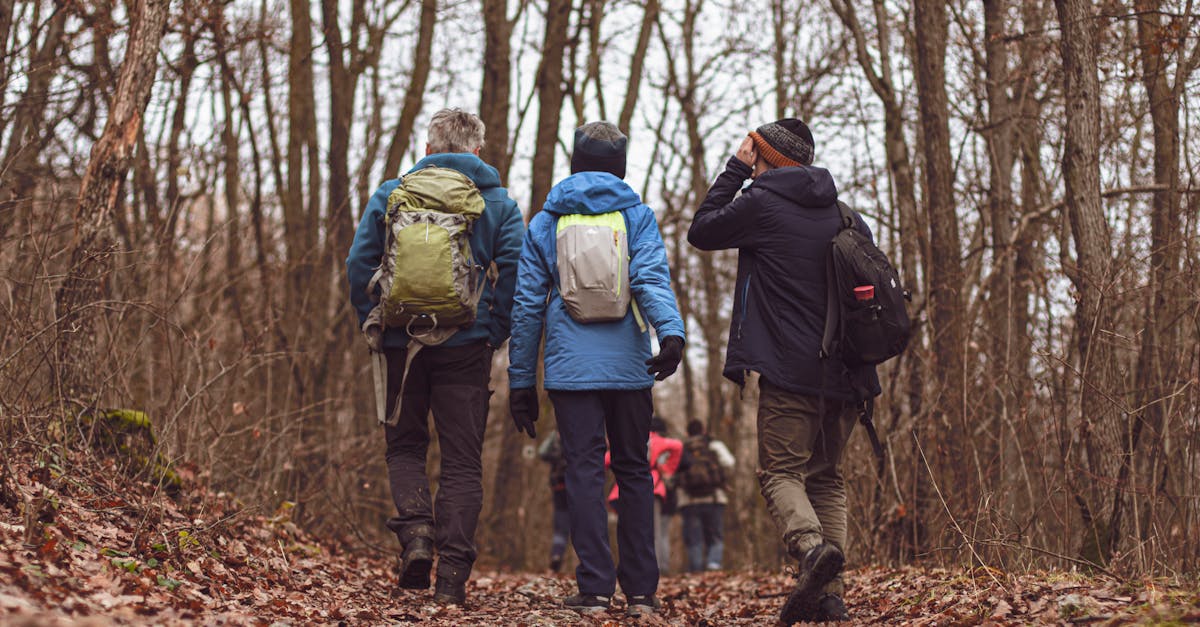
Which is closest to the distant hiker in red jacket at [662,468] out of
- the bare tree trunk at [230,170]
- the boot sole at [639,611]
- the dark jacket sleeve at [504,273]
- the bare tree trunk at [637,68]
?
the bare tree trunk at [230,170]

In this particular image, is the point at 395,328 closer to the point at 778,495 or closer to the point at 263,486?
the point at 778,495

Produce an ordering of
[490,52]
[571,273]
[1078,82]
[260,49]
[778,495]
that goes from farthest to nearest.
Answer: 1. [260,49]
2. [490,52]
3. [1078,82]
4. [571,273]
5. [778,495]

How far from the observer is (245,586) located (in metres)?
4.88

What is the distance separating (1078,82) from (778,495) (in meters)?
3.48

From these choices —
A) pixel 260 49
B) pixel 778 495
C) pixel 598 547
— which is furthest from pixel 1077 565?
pixel 260 49

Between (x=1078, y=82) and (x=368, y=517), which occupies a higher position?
(x=1078, y=82)

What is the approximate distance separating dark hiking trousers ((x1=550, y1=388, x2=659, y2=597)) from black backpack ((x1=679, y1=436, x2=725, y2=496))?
705 cm

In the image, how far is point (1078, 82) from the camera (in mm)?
6633

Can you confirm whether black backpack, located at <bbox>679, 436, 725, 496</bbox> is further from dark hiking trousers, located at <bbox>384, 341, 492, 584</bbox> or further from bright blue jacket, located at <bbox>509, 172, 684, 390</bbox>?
bright blue jacket, located at <bbox>509, 172, 684, 390</bbox>

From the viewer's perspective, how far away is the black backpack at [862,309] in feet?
15.7

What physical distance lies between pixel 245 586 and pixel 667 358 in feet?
6.80

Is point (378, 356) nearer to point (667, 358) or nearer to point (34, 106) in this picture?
point (667, 358)

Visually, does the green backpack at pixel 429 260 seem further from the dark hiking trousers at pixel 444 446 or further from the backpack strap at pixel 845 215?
the backpack strap at pixel 845 215

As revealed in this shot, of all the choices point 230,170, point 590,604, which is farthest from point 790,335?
point 230,170
